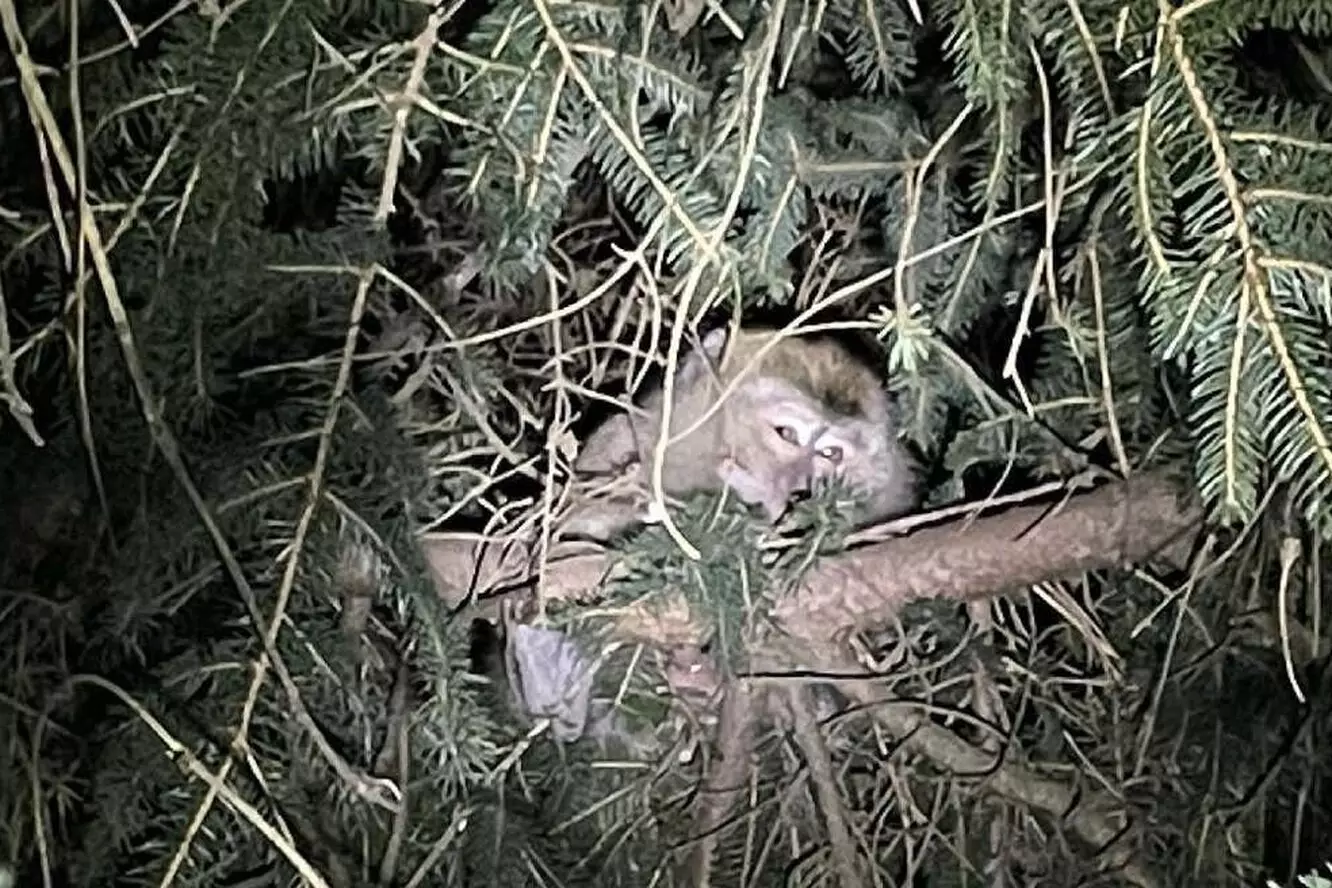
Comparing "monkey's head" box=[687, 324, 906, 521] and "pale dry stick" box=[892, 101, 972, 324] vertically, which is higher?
"pale dry stick" box=[892, 101, 972, 324]

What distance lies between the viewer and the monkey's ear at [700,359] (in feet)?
4.01

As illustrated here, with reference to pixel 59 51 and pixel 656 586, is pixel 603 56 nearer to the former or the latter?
pixel 59 51

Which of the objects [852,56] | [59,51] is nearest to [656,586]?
[852,56]

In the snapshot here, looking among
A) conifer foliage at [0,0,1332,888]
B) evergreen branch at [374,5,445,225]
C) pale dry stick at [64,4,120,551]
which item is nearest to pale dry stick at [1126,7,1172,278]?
conifer foliage at [0,0,1332,888]

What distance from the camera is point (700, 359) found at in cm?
121

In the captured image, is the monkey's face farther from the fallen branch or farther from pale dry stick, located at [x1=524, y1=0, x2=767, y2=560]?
pale dry stick, located at [x1=524, y1=0, x2=767, y2=560]

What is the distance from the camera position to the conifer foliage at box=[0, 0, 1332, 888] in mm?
762

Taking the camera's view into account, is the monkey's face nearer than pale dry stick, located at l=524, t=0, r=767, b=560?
No

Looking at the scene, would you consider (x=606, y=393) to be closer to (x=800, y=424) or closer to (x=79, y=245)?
(x=800, y=424)

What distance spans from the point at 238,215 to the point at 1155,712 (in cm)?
69

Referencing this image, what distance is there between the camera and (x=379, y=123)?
0.84m

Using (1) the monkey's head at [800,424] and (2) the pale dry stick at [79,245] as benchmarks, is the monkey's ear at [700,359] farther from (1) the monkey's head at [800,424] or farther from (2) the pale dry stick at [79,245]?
(2) the pale dry stick at [79,245]

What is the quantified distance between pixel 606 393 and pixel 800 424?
0.15m

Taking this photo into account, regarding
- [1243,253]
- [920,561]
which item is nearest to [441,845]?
[920,561]
